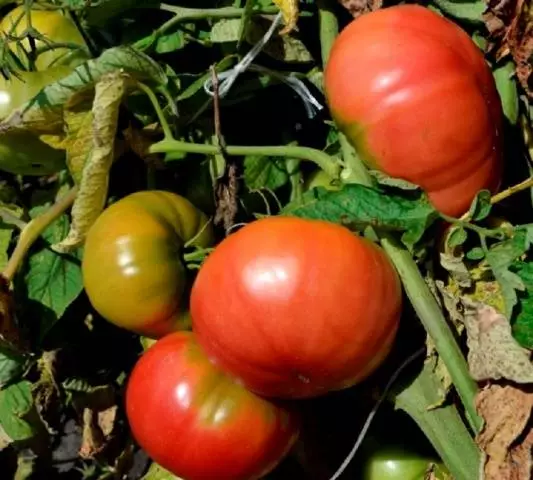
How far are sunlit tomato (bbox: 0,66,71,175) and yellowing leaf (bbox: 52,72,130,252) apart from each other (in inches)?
3.1

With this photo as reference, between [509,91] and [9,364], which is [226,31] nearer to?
[509,91]

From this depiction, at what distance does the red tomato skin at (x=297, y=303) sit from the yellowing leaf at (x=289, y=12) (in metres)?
0.23

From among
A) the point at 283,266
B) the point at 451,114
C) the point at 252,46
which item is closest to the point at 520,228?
the point at 451,114

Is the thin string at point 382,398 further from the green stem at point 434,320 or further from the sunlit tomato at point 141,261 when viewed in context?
the sunlit tomato at point 141,261

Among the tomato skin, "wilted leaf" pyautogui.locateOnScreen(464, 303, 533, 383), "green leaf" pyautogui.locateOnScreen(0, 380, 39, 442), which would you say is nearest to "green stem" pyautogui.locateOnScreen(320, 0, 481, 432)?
"wilted leaf" pyautogui.locateOnScreen(464, 303, 533, 383)

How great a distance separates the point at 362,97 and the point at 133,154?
1.11 ft

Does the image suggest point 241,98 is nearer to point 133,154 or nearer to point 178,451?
point 133,154

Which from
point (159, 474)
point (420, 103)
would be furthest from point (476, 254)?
point (159, 474)

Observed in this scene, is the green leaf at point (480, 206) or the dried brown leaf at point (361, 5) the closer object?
the green leaf at point (480, 206)

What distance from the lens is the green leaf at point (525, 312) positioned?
102 cm

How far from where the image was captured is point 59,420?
53.2 inches

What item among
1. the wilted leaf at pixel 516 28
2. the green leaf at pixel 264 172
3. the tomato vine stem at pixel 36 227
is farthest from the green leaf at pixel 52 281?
the wilted leaf at pixel 516 28

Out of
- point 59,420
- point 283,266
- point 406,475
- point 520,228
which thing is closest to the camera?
point 283,266

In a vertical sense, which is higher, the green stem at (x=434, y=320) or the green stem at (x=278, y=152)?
the green stem at (x=278, y=152)
